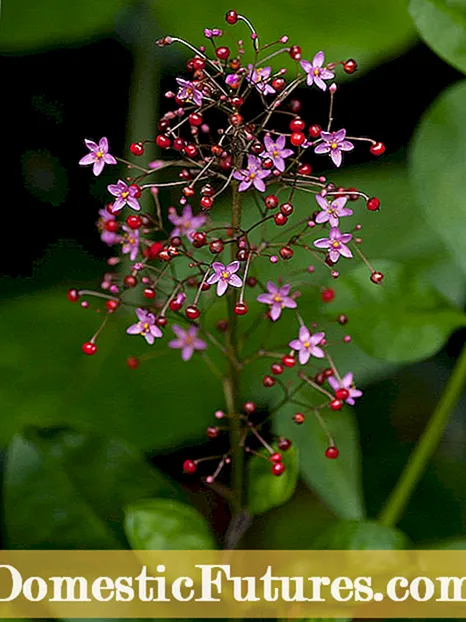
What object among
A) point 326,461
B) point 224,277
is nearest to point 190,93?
point 224,277

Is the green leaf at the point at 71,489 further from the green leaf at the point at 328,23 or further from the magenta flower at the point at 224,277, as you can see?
the green leaf at the point at 328,23

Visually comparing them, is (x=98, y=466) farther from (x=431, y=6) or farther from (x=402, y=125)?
(x=402, y=125)

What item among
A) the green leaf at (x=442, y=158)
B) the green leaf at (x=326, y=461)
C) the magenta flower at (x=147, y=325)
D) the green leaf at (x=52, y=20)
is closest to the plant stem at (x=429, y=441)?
the green leaf at (x=326, y=461)

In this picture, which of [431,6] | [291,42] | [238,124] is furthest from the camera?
[291,42]

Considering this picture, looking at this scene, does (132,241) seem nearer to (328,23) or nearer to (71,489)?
(71,489)

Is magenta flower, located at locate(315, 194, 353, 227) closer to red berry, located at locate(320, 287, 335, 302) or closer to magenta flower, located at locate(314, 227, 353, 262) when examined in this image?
magenta flower, located at locate(314, 227, 353, 262)

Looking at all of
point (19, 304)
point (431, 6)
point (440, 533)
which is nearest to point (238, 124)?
point (431, 6)
